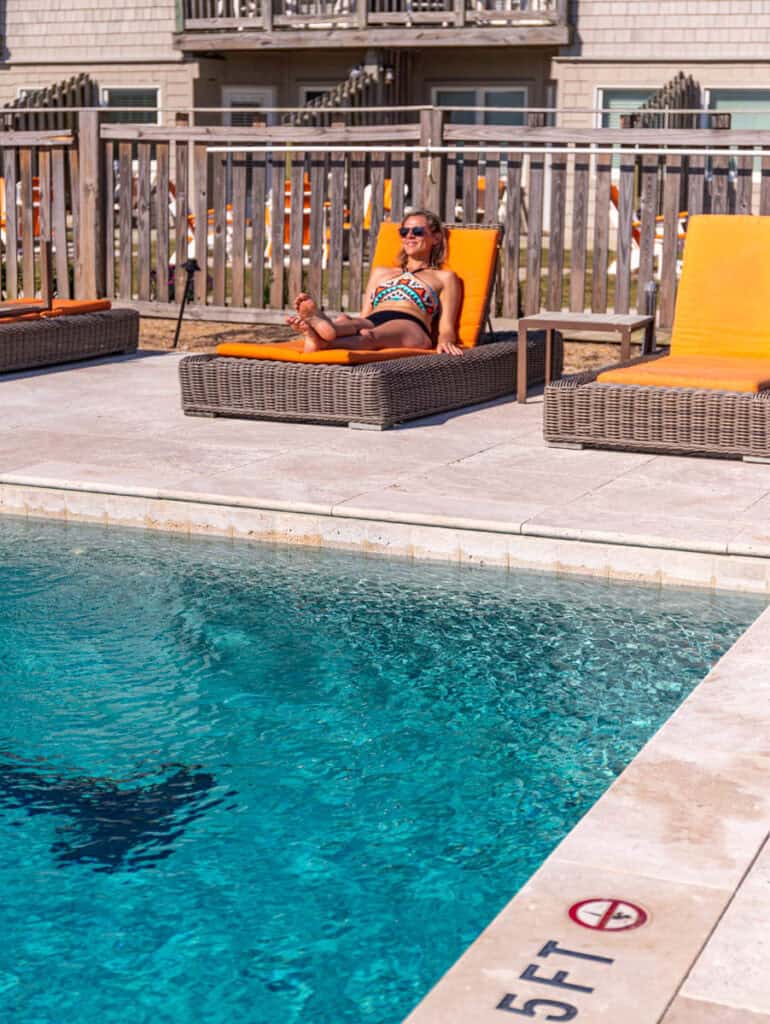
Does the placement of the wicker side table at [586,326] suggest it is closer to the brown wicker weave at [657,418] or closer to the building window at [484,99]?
the brown wicker weave at [657,418]

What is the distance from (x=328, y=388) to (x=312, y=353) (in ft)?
0.89

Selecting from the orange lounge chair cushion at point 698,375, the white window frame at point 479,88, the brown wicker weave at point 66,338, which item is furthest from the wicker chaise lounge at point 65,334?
the white window frame at point 479,88

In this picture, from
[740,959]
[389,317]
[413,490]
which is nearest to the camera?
[740,959]

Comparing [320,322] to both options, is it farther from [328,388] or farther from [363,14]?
[363,14]

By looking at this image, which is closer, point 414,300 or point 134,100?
point 414,300

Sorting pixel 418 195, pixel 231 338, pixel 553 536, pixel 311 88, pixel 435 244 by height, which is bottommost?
pixel 553 536

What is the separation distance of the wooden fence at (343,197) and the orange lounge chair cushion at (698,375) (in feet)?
9.13

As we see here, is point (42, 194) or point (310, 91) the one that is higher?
point (310, 91)

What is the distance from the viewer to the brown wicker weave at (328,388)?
823 cm

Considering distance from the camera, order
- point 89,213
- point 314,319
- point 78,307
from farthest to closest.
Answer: point 89,213, point 78,307, point 314,319

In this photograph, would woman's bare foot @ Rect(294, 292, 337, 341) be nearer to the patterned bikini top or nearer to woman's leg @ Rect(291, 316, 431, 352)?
woman's leg @ Rect(291, 316, 431, 352)

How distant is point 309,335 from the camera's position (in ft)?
27.7

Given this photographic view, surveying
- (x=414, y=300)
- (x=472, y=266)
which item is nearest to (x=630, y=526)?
(x=414, y=300)

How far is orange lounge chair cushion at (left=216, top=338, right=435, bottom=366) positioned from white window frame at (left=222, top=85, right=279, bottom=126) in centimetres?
1457
